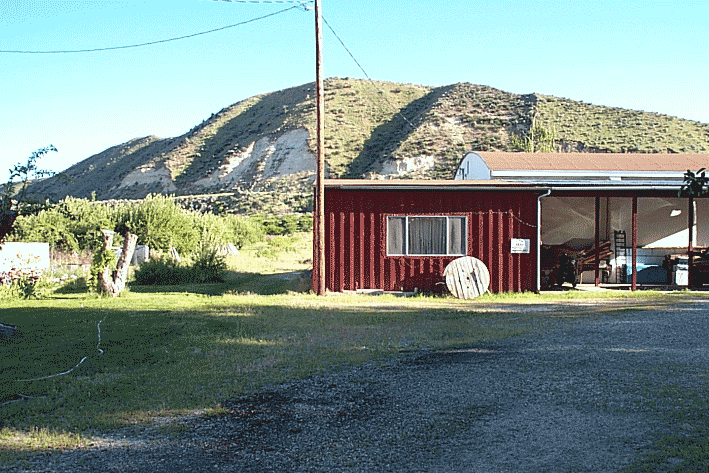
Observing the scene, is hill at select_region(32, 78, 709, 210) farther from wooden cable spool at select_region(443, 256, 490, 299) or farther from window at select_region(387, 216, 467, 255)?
wooden cable spool at select_region(443, 256, 490, 299)

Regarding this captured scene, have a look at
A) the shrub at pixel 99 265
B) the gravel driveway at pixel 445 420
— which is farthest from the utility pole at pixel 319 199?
the gravel driveway at pixel 445 420

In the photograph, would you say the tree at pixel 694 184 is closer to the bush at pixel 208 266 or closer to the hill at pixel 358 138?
the bush at pixel 208 266

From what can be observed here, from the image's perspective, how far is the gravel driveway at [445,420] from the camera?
5.02 meters

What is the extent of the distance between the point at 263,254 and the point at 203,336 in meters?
23.0

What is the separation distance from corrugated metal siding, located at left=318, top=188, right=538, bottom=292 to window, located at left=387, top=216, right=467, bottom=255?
154 millimetres

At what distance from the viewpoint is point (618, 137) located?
54531 millimetres

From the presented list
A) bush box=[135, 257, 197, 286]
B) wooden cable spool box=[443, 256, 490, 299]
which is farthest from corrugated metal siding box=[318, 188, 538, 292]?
bush box=[135, 257, 197, 286]

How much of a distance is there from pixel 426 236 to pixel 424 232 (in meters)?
0.11

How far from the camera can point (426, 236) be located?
17.4 metres

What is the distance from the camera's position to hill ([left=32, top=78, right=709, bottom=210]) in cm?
5591

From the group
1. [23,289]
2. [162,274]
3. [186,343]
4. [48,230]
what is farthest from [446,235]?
[48,230]

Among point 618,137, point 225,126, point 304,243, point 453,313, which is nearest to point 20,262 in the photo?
point 453,313

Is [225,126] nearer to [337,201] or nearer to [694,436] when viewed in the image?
[337,201]

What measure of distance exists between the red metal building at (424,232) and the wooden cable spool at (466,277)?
0.52 m
